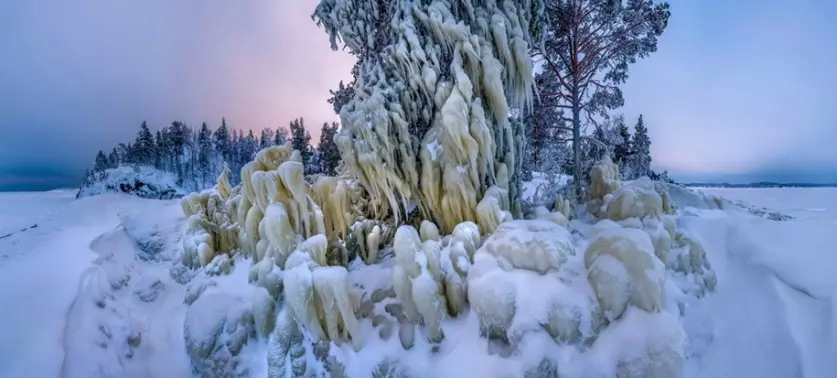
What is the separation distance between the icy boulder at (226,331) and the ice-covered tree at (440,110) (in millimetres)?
1913

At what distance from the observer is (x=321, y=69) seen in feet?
29.8

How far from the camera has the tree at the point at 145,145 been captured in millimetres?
15301

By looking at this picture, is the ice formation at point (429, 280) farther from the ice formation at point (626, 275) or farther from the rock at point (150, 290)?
the rock at point (150, 290)

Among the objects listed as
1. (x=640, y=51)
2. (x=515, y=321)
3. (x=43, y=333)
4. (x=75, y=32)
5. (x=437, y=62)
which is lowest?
(x=43, y=333)

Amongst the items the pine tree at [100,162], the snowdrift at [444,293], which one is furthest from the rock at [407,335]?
the pine tree at [100,162]

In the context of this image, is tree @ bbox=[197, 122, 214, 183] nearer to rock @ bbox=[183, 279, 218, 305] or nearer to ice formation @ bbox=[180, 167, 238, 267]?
ice formation @ bbox=[180, 167, 238, 267]

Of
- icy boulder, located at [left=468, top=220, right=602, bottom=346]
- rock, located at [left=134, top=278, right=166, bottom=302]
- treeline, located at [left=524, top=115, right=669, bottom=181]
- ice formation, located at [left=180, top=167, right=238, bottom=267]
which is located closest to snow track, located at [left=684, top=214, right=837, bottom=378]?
icy boulder, located at [left=468, top=220, right=602, bottom=346]

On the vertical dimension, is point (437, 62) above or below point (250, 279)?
above

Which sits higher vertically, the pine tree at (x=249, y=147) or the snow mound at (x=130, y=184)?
the pine tree at (x=249, y=147)

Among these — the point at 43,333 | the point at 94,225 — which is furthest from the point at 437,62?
the point at 94,225

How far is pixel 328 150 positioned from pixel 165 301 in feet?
37.2

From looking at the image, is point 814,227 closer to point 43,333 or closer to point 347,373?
point 347,373

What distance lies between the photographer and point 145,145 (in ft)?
52.5

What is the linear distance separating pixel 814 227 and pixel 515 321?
406cm
